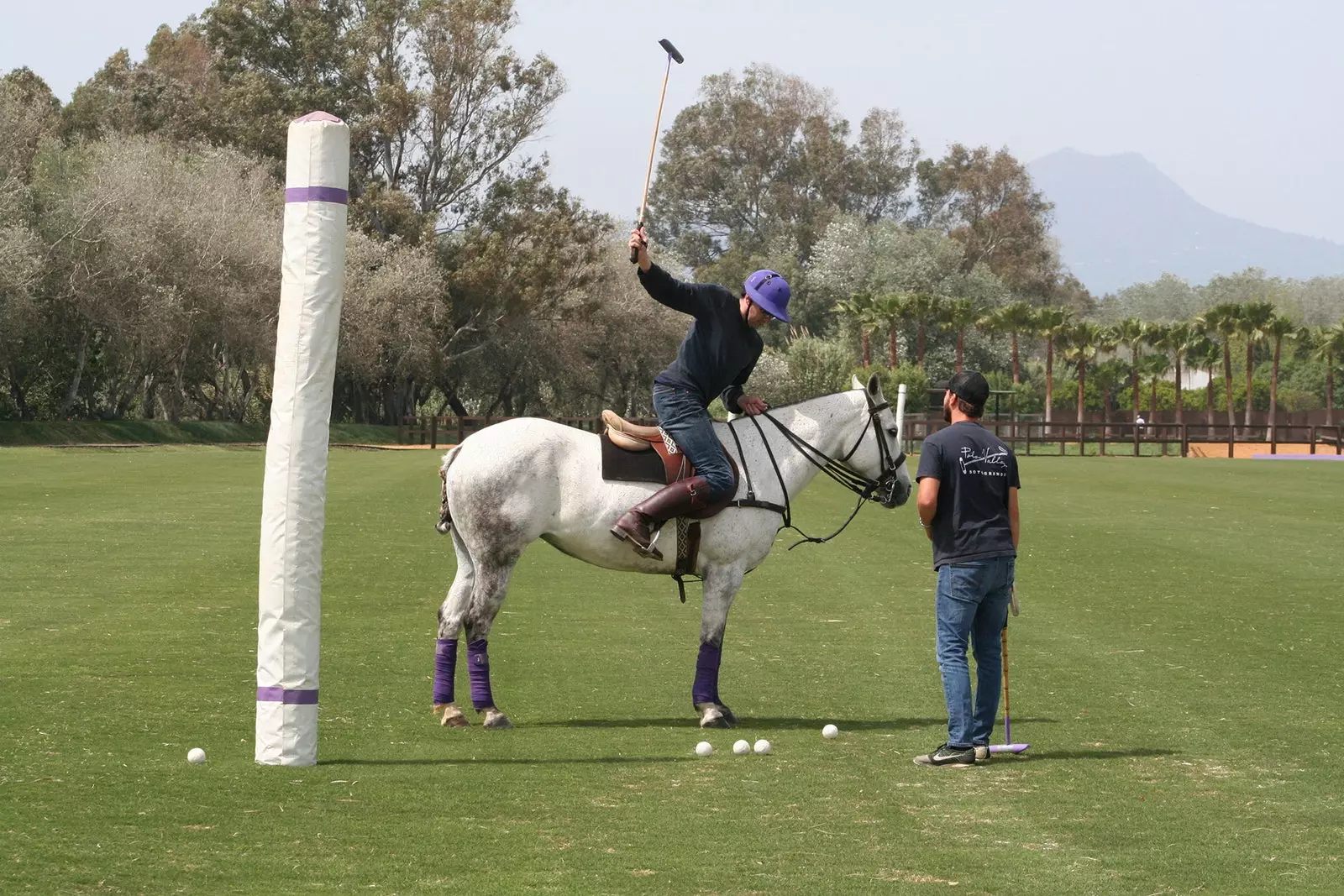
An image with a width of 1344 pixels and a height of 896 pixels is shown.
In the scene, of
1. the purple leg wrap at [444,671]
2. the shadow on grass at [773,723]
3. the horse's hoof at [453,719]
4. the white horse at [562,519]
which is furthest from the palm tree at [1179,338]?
the horse's hoof at [453,719]

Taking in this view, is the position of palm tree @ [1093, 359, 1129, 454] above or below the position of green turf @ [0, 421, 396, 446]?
above

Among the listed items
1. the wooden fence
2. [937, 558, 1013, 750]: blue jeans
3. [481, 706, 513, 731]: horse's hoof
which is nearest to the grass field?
[481, 706, 513, 731]: horse's hoof

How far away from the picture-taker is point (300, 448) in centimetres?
865

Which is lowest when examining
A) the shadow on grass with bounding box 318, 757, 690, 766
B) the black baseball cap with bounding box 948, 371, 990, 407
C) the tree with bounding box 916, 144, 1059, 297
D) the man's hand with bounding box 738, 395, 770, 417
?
the shadow on grass with bounding box 318, 757, 690, 766

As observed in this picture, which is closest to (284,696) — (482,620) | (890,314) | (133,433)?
(482,620)

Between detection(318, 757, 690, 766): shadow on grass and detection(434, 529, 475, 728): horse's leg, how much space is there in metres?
1.12

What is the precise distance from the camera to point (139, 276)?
61.5 metres

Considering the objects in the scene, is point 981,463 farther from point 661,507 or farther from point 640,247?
point 640,247

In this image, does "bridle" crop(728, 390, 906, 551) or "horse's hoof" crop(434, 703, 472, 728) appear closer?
"horse's hoof" crop(434, 703, 472, 728)

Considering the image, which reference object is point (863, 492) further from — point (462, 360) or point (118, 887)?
point (462, 360)

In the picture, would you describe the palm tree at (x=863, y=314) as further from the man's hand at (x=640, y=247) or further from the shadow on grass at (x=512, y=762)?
the shadow on grass at (x=512, y=762)

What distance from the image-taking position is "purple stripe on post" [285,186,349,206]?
862cm

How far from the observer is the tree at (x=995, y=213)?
417 feet

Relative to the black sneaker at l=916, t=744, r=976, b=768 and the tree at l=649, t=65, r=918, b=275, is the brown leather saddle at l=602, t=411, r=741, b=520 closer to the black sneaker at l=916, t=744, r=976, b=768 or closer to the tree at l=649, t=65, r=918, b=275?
the black sneaker at l=916, t=744, r=976, b=768
